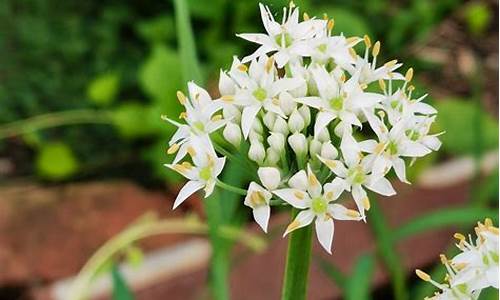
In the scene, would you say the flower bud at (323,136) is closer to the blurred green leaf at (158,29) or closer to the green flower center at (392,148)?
the green flower center at (392,148)

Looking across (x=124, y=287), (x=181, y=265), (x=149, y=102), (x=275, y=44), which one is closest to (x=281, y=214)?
(x=181, y=265)

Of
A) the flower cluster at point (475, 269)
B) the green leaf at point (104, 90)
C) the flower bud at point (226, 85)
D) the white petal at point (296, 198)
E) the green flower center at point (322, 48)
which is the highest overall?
the green leaf at point (104, 90)

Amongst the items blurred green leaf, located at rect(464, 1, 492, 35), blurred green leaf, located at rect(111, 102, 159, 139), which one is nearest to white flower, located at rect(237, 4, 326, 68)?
blurred green leaf, located at rect(111, 102, 159, 139)

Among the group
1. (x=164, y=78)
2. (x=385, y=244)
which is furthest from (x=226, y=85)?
(x=164, y=78)

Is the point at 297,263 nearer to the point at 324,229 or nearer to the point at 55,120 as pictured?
the point at 324,229

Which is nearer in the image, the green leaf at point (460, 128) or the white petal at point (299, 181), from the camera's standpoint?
the white petal at point (299, 181)

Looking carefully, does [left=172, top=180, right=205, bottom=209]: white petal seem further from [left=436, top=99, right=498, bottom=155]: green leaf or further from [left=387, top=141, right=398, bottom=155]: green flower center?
[left=436, top=99, right=498, bottom=155]: green leaf

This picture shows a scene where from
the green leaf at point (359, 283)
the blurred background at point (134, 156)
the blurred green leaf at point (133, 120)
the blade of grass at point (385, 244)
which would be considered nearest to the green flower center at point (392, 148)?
the green leaf at point (359, 283)
